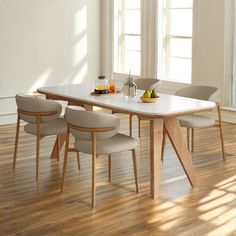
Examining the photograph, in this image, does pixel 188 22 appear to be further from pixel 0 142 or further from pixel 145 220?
pixel 145 220

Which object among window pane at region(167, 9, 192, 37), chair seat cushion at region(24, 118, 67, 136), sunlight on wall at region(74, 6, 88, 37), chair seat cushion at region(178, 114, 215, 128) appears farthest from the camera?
sunlight on wall at region(74, 6, 88, 37)

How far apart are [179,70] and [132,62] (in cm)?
111

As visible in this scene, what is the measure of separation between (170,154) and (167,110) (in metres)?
1.55

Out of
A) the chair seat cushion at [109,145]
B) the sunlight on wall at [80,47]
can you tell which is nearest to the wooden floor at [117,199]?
the chair seat cushion at [109,145]

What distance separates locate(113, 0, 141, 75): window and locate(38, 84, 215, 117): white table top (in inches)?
142

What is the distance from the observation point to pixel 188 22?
820cm

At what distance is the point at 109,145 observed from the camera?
14.6ft

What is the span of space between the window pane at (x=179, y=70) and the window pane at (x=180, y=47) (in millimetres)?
79

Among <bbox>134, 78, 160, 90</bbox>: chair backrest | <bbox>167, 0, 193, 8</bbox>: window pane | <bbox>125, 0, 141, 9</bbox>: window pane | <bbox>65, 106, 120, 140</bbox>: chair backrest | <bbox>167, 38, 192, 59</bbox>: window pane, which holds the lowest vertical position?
<bbox>65, 106, 120, 140</bbox>: chair backrest

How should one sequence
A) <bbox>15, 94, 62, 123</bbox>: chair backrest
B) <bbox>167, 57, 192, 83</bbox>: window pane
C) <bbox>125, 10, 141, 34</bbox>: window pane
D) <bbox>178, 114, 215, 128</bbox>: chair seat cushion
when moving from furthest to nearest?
<bbox>125, 10, 141, 34</bbox>: window pane
<bbox>167, 57, 192, 83</bbox>: window pane
<bbox>178, 114, 215, 128</bbox>: chair seat cushion
<bbox>15, 94, 62, 123</bbox>: chair backrest

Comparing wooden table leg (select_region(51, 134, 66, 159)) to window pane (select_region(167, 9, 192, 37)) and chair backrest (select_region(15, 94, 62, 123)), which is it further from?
window pane (select_region(167, 9, 192, 37))

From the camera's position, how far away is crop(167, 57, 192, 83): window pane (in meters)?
8.31

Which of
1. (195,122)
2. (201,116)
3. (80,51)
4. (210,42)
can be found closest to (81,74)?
(80,51)

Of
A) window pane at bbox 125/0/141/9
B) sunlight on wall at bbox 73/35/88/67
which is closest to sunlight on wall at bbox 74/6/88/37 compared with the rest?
sunlight on wall at bbox 73/35/88/67
